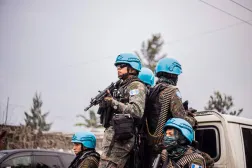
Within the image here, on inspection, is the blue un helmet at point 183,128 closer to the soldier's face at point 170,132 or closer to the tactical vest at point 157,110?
the soldier's face at point 170,132

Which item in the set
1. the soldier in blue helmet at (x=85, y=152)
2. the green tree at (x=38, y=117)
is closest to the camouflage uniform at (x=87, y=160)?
the soldier in blue helmet at (x=85, y=152)

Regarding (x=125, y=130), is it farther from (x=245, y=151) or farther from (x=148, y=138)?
(x=245, y=151)

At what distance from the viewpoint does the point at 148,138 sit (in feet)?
11.8

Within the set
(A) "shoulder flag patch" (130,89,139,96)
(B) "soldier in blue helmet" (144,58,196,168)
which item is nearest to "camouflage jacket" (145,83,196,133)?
→ (B) "soldier in blue helmet" (144,58,196,168)

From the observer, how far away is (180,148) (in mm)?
2893

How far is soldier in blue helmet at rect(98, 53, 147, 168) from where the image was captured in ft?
10.6

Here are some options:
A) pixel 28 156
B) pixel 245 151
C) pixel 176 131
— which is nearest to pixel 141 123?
pixel 176 131

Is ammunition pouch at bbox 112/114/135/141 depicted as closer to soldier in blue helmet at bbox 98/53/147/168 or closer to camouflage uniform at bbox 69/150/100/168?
soldier in blue helmet at bbox 98/53/147/168

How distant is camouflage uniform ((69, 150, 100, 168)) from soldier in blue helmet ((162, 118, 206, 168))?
1427mm

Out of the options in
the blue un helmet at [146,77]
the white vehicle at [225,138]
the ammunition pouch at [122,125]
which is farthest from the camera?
the blue un helmet at [146,77]

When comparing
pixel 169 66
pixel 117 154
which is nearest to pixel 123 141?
pixel 117 154

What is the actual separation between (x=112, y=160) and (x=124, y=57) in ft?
3.63

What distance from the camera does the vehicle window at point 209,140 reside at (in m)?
4.12

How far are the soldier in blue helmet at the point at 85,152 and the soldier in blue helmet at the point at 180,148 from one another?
1446 millimetres
